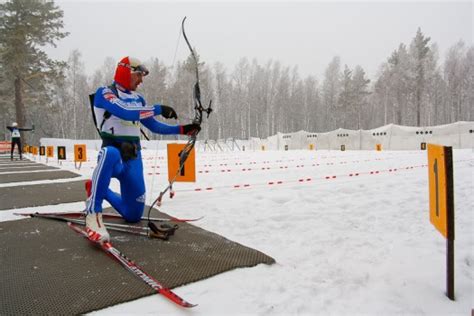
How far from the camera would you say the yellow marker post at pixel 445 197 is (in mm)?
1708

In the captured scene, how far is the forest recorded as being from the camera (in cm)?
3766

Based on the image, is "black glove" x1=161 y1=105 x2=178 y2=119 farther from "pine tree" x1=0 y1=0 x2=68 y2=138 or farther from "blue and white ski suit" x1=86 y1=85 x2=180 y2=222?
"pine tree" x1=0 y1=0 x2=68 y2=138

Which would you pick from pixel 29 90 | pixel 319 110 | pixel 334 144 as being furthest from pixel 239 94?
pixel 29 90

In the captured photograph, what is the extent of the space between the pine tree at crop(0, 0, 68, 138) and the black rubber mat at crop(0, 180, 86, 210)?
1969cm

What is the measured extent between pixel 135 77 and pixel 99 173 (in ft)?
3.50

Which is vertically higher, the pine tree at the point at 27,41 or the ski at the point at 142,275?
the pine tree at the point at 27,41

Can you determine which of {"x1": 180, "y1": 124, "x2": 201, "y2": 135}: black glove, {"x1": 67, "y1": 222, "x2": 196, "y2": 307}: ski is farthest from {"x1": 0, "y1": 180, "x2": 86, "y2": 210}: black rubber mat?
{"x1": 180, "y1": 124, "x2": 201, "y2": 135}: black glove

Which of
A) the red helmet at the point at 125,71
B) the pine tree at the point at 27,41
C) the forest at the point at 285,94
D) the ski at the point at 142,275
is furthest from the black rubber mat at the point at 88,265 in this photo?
the forest at the point at 285,94

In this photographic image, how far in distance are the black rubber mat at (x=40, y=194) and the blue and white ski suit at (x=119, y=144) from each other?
6.61 ft

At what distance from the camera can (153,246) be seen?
257 centimetres

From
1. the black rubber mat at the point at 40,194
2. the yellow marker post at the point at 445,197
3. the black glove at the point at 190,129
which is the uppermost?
the black glove at the point at 190,129

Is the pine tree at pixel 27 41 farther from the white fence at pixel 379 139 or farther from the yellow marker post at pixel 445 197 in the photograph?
the yellow marker post at pixel 445 197

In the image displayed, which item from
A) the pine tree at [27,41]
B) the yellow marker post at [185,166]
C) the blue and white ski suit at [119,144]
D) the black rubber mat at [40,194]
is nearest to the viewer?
the blue and white ski suit at [119,144]

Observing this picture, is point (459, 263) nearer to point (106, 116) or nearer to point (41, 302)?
point (41, 302)
